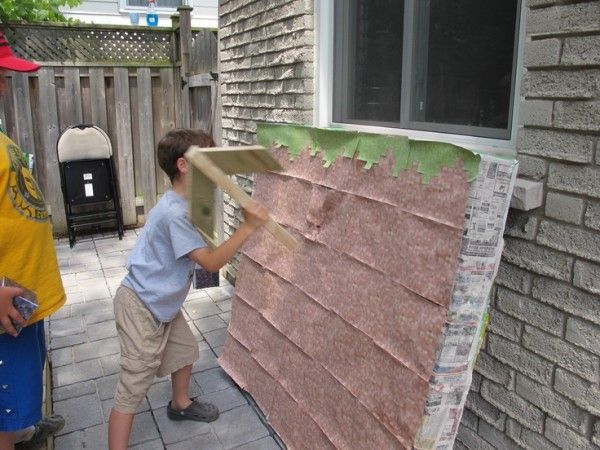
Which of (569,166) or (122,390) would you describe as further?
(122,390)

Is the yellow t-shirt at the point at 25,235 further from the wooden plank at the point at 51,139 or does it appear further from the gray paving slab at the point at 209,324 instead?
the wooden plank at the point at 51,139

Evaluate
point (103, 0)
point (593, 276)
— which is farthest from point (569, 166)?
point (103, 0)

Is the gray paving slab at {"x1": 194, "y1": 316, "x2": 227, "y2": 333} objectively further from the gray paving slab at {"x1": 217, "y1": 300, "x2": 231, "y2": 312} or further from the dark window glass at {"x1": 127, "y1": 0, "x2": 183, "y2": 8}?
the dark window glass at {"x1": 127, "y1": 0, "x2": 183, "y2": 8}

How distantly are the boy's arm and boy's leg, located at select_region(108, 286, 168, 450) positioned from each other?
440 mm

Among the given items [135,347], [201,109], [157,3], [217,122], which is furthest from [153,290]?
[157,3]

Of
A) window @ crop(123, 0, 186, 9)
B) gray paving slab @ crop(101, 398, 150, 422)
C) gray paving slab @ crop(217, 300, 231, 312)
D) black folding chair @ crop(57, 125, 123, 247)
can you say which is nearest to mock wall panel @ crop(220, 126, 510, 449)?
gray paving slab @ crop(101, 398, 150, 422)

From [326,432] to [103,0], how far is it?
11.8 m

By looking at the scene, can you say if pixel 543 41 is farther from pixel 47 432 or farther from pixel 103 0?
pixel 103 0

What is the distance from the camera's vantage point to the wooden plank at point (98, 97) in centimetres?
650

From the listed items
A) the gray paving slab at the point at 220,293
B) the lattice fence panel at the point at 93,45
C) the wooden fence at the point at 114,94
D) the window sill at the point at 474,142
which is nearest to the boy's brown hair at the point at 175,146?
the window sill at the point at 474,142

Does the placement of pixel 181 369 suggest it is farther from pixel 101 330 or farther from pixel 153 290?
pixel 101 330

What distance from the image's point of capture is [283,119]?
12.4 feet

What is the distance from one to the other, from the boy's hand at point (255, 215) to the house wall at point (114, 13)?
35.8 ft

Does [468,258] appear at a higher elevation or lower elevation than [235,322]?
higher
